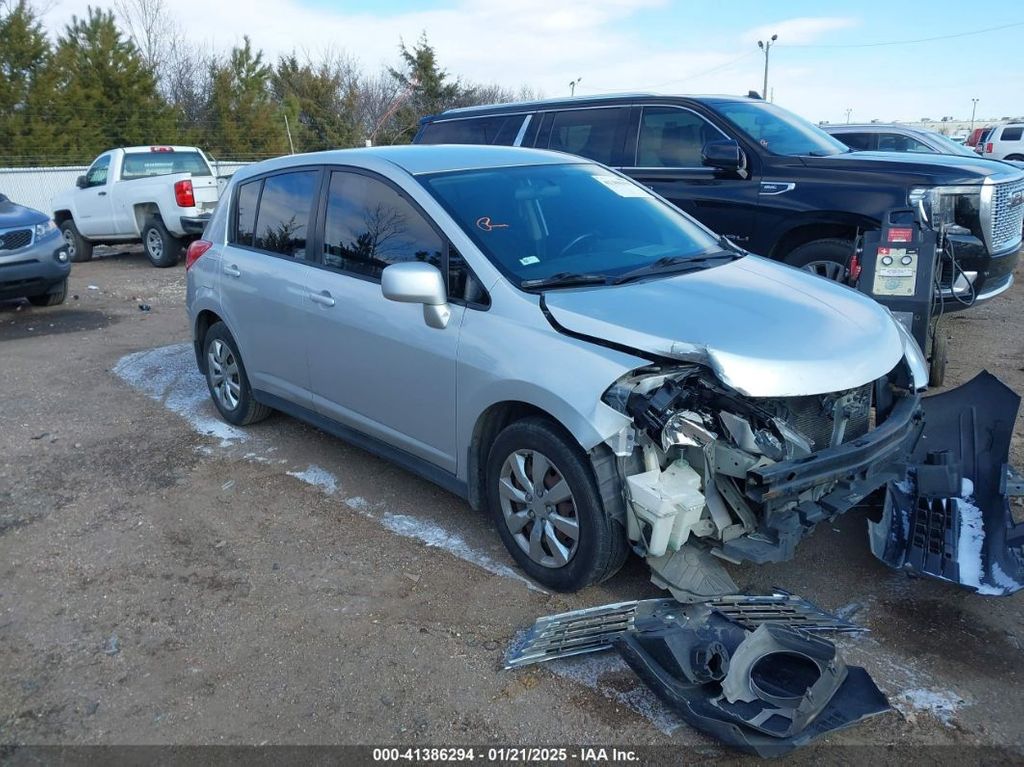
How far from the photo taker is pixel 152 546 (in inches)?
165

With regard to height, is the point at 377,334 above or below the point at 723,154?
below

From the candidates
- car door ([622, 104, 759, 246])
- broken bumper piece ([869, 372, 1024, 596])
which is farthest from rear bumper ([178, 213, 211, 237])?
broken bumper piece ([869, 372, 1024, 596])

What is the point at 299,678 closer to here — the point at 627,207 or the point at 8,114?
the point at 627,207

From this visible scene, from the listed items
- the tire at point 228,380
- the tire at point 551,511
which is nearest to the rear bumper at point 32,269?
the tire at point 228,380

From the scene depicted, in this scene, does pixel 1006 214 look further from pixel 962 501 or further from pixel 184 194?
pixel 184 194

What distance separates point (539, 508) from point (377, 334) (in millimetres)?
1281

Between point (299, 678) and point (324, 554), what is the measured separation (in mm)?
974

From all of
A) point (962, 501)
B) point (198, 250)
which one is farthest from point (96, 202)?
point (962, 501)

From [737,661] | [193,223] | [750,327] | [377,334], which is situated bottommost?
[737,661]

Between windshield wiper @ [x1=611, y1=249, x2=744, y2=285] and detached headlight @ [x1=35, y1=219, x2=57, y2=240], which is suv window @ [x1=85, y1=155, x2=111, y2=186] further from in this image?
windshield wiper @ [x1=611, y1=249, x2=744, y2=285]

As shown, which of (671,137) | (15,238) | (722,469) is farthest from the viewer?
(15,238)

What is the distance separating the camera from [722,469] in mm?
3113

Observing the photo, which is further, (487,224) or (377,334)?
(377,334)

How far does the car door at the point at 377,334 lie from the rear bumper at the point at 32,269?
664 cm
